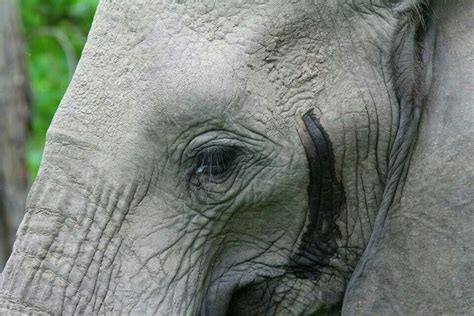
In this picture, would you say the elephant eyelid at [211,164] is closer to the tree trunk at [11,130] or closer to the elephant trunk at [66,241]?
the elephant trunk at [66,241]

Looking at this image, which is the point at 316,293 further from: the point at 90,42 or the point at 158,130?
the point at 90,42

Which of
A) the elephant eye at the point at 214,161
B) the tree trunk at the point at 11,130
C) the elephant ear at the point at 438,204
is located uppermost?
the tree trunk at the point at 11,130

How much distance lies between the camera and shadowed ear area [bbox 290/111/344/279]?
102 inches

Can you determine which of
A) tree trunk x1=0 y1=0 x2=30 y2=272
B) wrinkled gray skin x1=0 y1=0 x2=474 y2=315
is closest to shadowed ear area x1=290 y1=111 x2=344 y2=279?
wrinkled gray skin x1=0 y1=0 x2=474 y2=315

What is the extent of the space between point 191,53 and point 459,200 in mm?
615

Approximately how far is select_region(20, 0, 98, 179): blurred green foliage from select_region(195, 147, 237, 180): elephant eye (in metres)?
4.23

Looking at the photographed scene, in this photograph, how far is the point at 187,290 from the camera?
102 inches

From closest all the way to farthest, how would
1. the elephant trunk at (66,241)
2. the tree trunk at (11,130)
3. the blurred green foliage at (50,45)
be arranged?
the elephant trunk at (66,241), the tree trunk at (11,130), the blurred green foliage at (50,45)

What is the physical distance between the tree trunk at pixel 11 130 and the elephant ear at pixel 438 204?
122 inches

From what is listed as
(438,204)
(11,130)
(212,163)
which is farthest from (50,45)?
(438,204)

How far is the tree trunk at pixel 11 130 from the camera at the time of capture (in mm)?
5516

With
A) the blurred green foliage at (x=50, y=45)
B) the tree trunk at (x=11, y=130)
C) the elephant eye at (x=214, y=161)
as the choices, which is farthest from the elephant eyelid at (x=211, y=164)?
the blurred green foliage at (x=50, y=45)

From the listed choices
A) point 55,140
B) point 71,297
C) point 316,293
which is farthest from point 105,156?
point 316,293

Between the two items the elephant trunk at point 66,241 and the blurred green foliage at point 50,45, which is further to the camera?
the blurred green foliage at point 50,45
